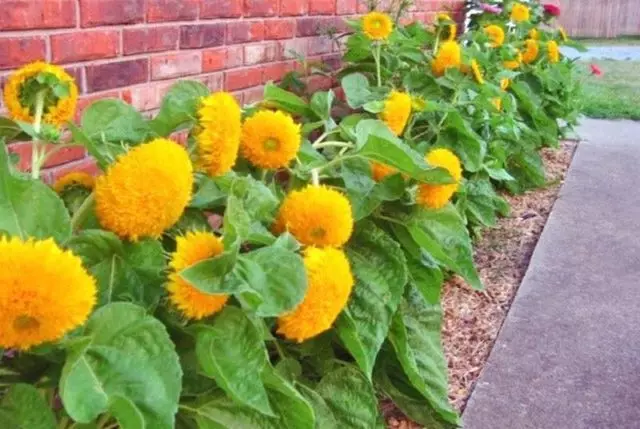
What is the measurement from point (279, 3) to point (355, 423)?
1.83 m

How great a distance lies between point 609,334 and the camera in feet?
10.4

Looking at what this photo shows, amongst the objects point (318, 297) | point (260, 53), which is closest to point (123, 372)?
point (318, 297)

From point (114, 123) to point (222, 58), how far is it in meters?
1.42

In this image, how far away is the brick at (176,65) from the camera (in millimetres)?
2599

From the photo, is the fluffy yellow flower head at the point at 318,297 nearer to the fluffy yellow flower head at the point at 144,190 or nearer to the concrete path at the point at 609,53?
the fluffy yellow flower head at the point at 144,190

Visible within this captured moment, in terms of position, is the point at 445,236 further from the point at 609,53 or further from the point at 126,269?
the point at 609,53

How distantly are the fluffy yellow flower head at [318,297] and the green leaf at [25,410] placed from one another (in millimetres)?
402

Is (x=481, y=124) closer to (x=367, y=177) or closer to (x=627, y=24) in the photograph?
(x=367, y=177)

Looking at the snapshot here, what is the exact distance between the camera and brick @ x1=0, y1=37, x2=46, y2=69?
78.5 inches

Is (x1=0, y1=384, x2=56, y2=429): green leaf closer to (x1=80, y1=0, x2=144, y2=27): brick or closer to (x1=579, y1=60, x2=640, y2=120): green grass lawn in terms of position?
(x1=80, y1=0, x2=144, y2=27): brick

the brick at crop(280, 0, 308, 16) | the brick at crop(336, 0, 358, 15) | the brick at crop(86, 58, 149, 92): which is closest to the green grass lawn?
the brick at crop(336, 0, 358, 15)

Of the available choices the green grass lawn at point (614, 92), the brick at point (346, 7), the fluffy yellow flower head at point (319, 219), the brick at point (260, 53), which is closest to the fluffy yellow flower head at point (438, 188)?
the fluffy yellow flower head at point (319, 219)

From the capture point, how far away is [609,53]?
18875mm

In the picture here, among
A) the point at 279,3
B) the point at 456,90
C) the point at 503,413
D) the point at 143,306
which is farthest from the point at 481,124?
the point at 143,306
